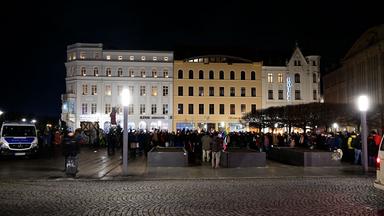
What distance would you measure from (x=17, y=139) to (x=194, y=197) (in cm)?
1761

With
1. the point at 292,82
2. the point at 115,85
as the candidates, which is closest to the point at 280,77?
the point at 292,82

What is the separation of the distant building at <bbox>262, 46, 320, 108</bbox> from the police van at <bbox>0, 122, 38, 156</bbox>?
54.4 metres

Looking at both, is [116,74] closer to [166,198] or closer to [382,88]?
[382,88]

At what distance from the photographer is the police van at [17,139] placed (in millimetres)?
26594

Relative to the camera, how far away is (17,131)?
27.7 metres

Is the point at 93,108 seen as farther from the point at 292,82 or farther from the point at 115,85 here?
the point at 292,82

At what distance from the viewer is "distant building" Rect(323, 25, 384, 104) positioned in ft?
215

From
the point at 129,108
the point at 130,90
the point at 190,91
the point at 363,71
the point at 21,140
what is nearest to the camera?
the point at 21,140

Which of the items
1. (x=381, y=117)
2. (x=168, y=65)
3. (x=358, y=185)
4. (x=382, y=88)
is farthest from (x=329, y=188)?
(x=168, y=65)

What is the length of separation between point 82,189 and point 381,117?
45.9 m

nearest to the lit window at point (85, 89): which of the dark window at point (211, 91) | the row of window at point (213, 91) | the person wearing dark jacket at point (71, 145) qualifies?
the row of window at point (213, 91)

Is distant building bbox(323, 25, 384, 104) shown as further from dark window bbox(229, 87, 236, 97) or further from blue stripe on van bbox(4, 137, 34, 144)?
blue stripe on van bbox(4, 137, 34, 144)

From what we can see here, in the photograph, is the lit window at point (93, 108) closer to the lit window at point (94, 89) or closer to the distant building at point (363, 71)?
the lit window at point (94, 89)

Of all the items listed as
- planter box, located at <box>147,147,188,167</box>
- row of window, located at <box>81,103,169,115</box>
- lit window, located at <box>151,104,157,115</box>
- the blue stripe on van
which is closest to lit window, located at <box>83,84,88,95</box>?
row of window, located at <box>81,103,169,115</box>
